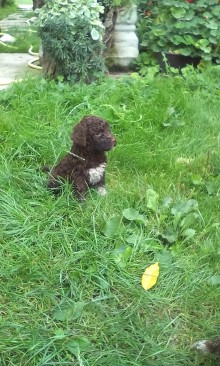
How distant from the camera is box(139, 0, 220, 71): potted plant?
712cm

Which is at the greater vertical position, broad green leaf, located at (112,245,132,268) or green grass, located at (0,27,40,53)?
broad green leaf, located at (112,245,132,268)

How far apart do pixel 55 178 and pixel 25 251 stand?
2.24 feet

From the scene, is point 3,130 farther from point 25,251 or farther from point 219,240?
point 219,240

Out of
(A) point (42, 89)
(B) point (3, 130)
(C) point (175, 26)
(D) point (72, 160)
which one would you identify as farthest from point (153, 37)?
(D) point (72, 160)

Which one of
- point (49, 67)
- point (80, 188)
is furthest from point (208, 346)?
point (49, 67)

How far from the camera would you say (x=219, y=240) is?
3488 millimetres

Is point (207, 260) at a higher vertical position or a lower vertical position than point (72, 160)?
lower

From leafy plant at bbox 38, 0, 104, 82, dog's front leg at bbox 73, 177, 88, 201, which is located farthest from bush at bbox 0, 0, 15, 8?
dog's front leg at bbox 73, 177, 88, 201

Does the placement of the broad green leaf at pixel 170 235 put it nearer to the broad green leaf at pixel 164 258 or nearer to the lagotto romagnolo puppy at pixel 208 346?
the broad green leaf at pixel 164 258

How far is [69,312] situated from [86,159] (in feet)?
3.78

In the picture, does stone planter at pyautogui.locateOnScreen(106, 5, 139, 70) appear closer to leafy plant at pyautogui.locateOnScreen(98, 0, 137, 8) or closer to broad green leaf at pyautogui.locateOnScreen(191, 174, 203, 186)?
leafy plant at pyautogui.locateOnScreen(98, 0, 137, 8)

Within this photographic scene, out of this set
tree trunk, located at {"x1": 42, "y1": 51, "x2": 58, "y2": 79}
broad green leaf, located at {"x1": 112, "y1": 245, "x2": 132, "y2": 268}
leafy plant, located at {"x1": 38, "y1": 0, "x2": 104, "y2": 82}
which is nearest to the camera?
broad green leaf, located at {"x1": 112, "y1": 245, "x2": 132, "y2": 268}

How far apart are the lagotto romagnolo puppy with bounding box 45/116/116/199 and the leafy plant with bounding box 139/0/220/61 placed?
3.73 m

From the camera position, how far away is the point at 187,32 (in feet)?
23.6
